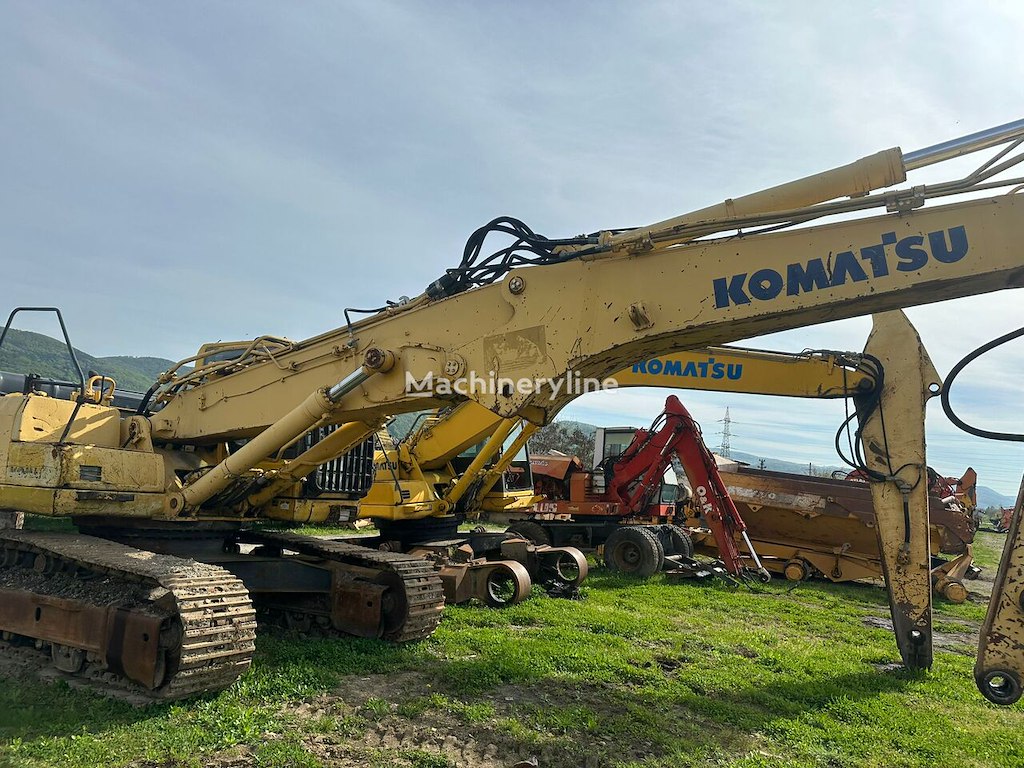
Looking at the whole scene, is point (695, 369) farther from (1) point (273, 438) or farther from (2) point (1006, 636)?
(1) point (273, 438)

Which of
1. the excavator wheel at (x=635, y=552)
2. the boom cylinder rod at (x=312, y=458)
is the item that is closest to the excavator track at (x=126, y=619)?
the boom cylinder rod at (x=312, y=458)

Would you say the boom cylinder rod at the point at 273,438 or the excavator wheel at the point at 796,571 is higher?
the boom cylinder rod at the point at 273,438

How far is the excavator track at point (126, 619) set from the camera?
15.5ft

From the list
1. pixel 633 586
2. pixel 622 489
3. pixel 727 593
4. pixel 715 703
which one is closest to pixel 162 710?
pixel 715 703

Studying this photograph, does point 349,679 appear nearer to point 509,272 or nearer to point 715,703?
point 715,703

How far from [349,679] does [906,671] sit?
4813 millimetres

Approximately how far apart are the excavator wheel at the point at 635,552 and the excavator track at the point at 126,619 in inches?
285

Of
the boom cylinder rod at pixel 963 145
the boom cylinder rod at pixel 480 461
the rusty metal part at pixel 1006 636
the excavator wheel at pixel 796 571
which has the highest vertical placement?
the boom cylinder rod at pixel 963 145

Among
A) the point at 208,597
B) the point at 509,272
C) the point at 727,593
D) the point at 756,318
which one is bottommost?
the point at 727,593

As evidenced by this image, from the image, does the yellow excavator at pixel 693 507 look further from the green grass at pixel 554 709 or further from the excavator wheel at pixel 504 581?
the green grass at pixel 554 709

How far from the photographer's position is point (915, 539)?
621cm

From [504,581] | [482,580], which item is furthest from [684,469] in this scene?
[482,580]

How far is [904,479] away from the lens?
20.7 feet

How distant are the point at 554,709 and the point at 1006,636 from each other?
9.44 feet
